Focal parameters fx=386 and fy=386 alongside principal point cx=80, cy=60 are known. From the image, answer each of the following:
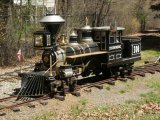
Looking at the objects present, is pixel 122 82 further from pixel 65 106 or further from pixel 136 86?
pixel 65 106

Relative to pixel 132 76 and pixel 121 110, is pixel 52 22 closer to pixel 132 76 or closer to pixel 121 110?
A: pixel 121 110

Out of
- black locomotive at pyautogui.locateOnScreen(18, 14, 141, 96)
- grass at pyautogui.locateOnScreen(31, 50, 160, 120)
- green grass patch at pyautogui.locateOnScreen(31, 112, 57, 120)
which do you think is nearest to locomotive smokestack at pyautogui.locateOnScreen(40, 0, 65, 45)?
black locomotive at pyautogui.locateOnScreen(18, 14, 141, 96)

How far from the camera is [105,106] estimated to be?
12.2 meters

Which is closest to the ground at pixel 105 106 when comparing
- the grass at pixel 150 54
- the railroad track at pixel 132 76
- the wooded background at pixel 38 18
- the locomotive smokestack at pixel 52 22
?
the railroad track at pixel 132 76

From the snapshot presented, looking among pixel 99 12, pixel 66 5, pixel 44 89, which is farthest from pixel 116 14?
pixel 44 89

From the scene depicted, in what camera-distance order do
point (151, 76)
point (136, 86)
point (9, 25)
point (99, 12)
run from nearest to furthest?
1. point (136, 86)
2. point (151, 76)
3. point (9, 25)
4. point (99, 12)

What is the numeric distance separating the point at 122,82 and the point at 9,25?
9190 millimetres

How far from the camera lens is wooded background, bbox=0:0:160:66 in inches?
881

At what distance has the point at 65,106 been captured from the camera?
39.9 ft

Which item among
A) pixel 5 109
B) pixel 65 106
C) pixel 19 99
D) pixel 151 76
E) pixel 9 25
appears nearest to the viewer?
pixel 5 109

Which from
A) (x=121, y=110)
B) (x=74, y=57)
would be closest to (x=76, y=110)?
(x=121, y=110)

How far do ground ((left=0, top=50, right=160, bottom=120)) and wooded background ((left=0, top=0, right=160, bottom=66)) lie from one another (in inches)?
139

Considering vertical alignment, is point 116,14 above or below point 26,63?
above

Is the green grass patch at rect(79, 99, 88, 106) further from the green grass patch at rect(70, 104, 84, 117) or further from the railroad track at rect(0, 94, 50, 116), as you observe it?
the railroad track at rect(0, 94, 50, 116)
